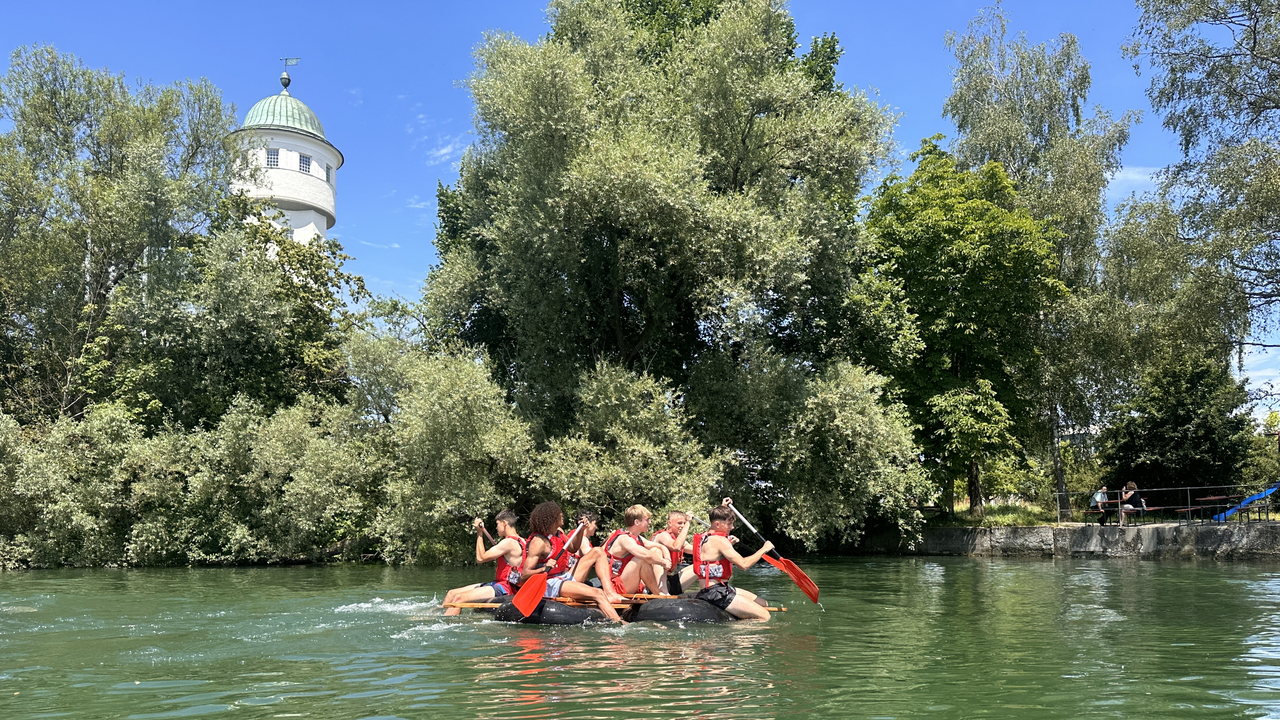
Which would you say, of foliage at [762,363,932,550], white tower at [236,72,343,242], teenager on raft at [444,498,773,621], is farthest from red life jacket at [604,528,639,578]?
white tower at [236,72,343,242]

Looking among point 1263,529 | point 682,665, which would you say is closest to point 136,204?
point 682,665

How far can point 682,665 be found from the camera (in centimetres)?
969

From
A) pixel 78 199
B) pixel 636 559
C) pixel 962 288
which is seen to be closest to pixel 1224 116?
pixel 962 288

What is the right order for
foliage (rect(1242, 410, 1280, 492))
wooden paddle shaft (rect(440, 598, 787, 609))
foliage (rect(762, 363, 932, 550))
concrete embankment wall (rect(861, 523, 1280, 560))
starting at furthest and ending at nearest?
1. foliage (rect(1242, 410, 1280, 492))
2. concrete embankment wall (rect(861, 523, 1280, 560))
3. foliage (rect(762, 363, 932, 550))
4. wooden paddle shaft (rect(440, 598, 787, 609))

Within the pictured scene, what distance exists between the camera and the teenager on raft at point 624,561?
13.5m

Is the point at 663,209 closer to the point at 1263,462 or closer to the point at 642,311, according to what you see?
the point at 642,311

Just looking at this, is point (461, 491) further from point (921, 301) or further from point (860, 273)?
point (921, 301)

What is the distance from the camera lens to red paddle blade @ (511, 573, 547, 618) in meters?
13.1

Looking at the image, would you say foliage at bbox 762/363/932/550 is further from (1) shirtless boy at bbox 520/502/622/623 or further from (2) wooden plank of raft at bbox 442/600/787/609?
(1) shirtless boy at bbox 520/502/622/623

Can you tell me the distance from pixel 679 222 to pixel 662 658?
1508 cm

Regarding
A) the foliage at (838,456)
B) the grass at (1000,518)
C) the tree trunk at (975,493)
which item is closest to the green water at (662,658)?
the foliage at (838,456)

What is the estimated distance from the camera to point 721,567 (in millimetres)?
13773

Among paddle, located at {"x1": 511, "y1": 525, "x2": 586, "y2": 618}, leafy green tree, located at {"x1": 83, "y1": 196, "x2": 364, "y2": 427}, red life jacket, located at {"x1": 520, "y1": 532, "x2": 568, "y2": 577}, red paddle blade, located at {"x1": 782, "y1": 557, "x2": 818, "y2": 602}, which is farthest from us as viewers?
leafy green tree, located at {"x1": 83, "y1": 196, "x2": 364, "y2": 427}

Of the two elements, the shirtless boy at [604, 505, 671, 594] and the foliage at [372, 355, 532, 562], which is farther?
the foliage at [372, 355, 532, 562]
